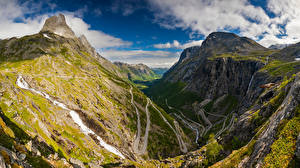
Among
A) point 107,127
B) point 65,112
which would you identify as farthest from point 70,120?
point 107,127

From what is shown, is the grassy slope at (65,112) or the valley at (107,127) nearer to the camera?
the valley at (107,127)

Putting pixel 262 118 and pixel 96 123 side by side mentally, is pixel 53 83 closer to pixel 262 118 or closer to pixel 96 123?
pixel 96 123

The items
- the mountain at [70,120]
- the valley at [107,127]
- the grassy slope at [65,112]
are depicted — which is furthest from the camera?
the grassy slope at [65,112]

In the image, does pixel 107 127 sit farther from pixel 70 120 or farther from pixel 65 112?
pixel 65 112

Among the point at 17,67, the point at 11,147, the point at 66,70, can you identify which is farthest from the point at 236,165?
the point at 17,67

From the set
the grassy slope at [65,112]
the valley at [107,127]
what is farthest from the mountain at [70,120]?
the valley at [107,127]

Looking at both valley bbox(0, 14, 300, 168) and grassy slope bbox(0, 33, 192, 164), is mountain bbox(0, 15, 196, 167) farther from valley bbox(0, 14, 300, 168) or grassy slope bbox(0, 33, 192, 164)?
valley bbox(0, 14, 300, 168)

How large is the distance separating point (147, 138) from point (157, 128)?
2450 cm

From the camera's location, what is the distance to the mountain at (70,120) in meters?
52.9

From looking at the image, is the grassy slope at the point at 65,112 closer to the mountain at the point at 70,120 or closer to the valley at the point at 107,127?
the mountain at the point at 70,120

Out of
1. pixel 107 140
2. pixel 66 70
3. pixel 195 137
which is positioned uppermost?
pixel 66 70

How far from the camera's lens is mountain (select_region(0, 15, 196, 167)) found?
5294 centimetres

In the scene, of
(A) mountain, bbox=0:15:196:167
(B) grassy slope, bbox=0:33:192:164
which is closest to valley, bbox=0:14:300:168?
(A) mountain, bbox=0:15:196:167

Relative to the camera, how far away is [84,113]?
109188 mm
